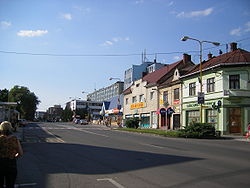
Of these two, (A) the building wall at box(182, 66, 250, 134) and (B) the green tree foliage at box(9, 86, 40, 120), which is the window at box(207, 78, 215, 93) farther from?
(B) the green tree foliage at box(9, 86, 40, 120)

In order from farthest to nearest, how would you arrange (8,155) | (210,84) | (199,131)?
(210,84), (199,131), (8,155)

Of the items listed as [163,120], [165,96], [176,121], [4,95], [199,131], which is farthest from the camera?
[4,95]

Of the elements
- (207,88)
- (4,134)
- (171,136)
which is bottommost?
(171,136)

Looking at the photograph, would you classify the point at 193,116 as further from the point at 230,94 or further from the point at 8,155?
the point at 8,155

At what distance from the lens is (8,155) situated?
5.10 meters

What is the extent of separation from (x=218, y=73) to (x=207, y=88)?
111 inches

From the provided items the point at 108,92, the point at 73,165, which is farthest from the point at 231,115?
the point at 108,92

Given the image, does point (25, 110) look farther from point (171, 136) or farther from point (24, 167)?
point (24, 167)

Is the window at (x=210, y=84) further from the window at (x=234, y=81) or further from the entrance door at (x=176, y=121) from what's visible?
the entrance door at (x=176, y=121)

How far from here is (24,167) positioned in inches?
358

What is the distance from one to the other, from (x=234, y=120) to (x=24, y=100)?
89667mm

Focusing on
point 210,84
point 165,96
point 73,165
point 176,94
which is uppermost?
point 210,84

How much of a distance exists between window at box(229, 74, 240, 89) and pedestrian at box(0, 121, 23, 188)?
2758cm

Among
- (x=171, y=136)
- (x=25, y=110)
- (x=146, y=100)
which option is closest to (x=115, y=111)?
(x=146, y=100)
